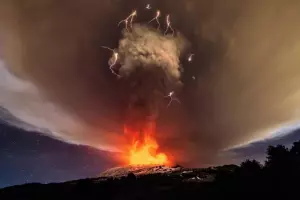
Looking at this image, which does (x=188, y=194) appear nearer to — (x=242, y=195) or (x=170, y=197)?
(x=170, y=197)

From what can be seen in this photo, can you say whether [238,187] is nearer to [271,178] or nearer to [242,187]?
[242,187]

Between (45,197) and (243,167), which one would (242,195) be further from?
(45,197)

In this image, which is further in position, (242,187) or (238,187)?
(238,187)

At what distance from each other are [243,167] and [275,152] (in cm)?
975

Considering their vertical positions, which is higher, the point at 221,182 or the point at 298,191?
the point at 221,182

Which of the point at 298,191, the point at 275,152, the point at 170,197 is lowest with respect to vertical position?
the point at 298,191

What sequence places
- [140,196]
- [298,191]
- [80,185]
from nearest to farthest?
[298,191] < [140,196] < [80,185]

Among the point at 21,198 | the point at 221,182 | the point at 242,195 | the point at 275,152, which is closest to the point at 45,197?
the point at 21,198

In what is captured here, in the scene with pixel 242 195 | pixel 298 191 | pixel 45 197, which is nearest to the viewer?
pixel 298 191

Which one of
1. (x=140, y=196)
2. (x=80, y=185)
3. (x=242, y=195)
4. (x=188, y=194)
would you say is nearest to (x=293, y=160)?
(x=242, y=195)

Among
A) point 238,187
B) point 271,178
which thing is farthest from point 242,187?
point 271,178

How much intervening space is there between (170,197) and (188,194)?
4.75 m

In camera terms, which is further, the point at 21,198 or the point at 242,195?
the point at 21,198

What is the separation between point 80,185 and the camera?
340ft
